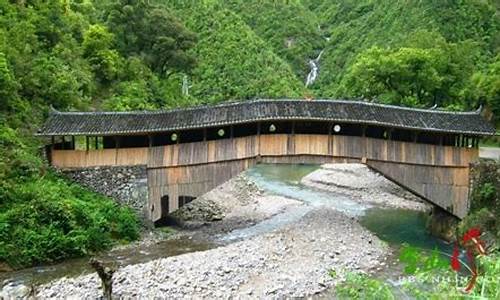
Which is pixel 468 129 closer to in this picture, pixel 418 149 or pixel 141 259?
pixel 418 149

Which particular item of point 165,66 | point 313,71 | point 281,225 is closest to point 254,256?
point 281,225

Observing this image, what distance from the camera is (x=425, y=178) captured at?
24625 mm

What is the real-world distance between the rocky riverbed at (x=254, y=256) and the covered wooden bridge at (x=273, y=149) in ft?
8.66

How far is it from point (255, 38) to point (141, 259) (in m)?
46.4

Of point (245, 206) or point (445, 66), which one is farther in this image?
point (445, 66)

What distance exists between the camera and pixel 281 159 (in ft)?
80.1

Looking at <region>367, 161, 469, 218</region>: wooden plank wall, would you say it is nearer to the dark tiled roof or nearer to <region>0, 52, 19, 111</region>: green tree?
the dark tiled roof

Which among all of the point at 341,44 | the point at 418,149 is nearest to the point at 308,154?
the point at 418,149

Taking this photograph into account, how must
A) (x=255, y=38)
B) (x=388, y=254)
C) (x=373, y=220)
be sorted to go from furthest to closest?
(x=255, y=38) < (x=373, y=220) < (x=388, y=254)

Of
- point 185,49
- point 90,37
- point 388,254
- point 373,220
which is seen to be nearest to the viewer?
point 388,254

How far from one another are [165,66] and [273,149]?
18898mm

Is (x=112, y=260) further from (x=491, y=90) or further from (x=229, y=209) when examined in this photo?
(x=491, y=90)

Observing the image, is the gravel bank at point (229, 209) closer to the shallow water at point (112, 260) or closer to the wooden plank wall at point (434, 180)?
the shallow water at point (112, 260)

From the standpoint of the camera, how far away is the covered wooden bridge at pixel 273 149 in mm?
24312
